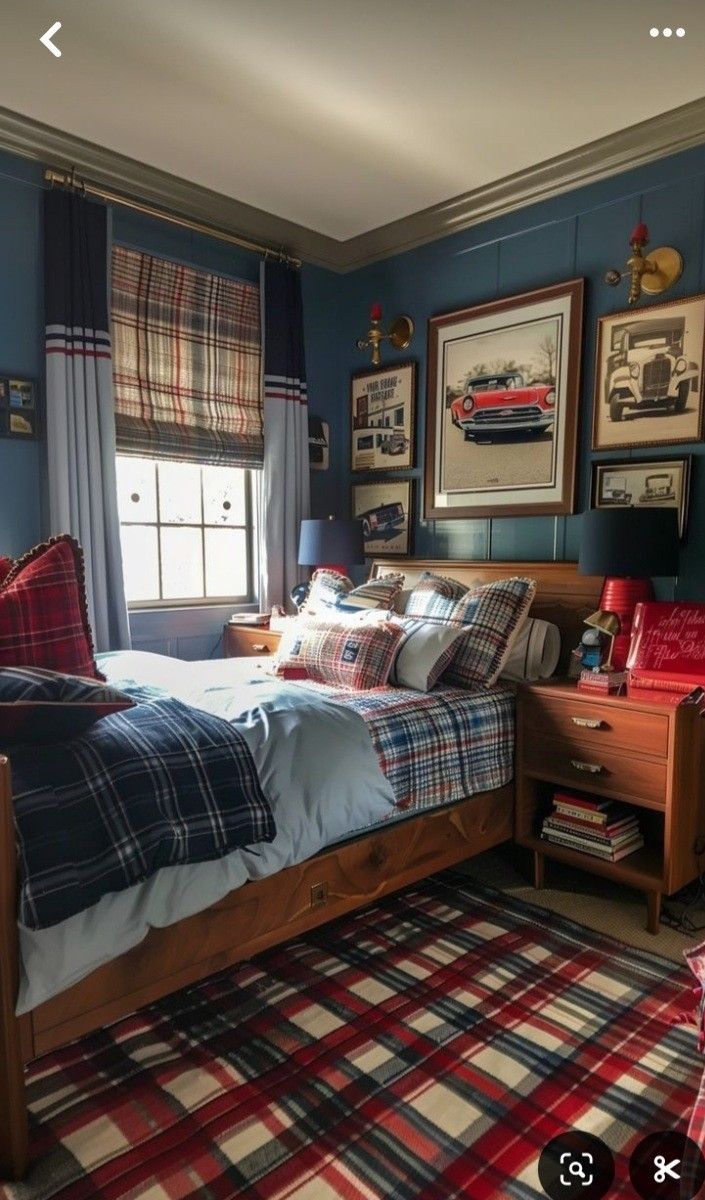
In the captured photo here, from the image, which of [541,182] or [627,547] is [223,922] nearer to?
[627,547]

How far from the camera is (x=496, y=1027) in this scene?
1760 mm

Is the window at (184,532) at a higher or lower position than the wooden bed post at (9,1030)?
higher

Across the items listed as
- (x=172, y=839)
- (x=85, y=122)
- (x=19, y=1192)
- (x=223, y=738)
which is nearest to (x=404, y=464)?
(x=85, y=122)

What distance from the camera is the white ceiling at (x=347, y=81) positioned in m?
2.12

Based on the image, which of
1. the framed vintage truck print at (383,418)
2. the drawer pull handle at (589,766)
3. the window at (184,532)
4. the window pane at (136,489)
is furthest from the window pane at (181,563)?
the drawer pull handle at (589,766)

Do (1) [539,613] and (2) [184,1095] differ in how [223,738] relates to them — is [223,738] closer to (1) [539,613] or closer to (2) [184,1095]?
(2) [184,1095]

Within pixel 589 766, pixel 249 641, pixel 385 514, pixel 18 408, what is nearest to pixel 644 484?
pixel 589 766

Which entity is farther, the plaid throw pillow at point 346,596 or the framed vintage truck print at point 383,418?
the framed vintage truck print at point 383,418

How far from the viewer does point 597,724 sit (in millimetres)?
2314

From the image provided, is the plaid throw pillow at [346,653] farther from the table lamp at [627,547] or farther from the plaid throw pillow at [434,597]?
the table lamp at [627,547]

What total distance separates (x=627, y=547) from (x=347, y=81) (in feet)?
5.90

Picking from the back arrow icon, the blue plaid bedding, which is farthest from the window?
the blue plaid bedding

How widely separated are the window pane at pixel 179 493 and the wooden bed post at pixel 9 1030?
2.41 meters

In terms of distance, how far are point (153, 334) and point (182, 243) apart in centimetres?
47
